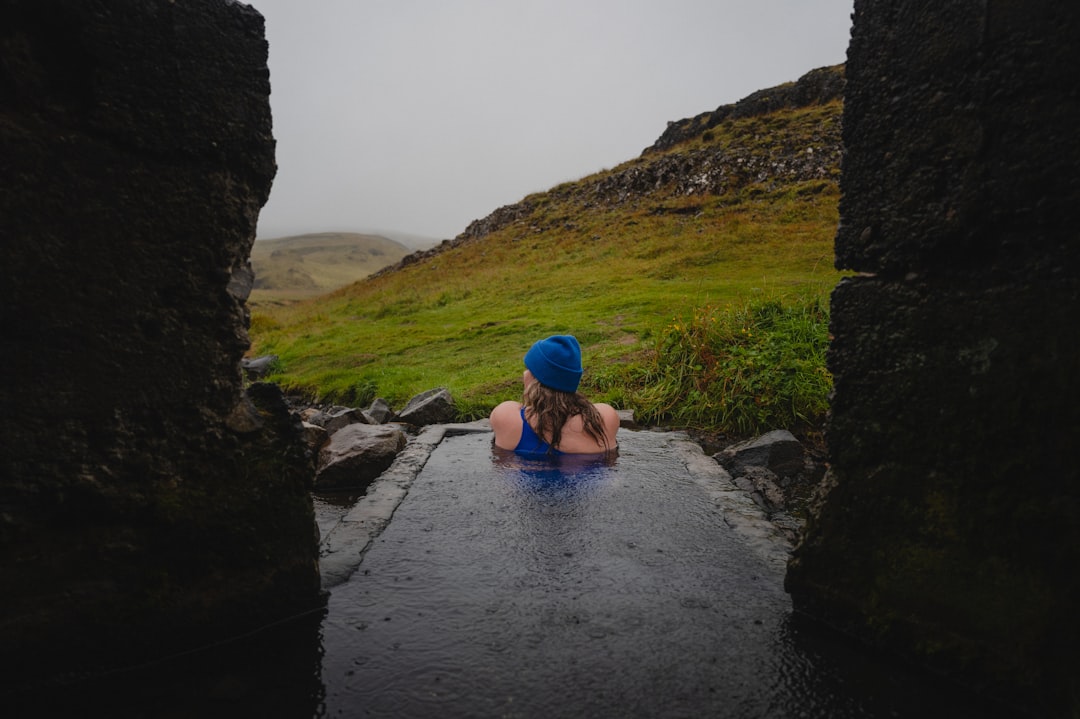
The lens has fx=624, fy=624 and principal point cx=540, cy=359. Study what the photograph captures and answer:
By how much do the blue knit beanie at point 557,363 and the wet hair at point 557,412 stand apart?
11cm

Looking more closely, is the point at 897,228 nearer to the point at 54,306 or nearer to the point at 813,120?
the point at 54,306

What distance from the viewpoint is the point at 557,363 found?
17.8 feet

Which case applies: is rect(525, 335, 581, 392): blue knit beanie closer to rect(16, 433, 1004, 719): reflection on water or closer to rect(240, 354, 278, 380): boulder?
rect(16, 433, 1004, 719): reflection on water

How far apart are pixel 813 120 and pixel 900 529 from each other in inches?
1318

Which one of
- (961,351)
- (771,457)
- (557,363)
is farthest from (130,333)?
(771,457)

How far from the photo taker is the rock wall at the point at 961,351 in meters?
2.09

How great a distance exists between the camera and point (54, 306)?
2.28m

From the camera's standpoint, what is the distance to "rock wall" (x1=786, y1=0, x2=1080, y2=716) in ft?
6.84

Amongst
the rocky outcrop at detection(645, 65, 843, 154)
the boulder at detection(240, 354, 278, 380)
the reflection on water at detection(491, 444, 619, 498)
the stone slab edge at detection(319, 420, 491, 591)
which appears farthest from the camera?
the rocky outcrop at detection(645, 65, 843, 154)

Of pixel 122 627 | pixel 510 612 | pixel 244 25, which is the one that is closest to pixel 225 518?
pixel 122 627

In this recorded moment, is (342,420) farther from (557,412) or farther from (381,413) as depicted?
(557,412)

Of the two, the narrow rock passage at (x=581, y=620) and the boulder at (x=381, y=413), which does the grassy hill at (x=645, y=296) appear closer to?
the boulder at (x=381, y=413)

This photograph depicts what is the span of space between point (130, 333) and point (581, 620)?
7.21 feet

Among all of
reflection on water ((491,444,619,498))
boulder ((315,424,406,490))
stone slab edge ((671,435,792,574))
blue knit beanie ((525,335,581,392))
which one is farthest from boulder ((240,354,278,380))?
stone slab edge ((671,435,792,574))
